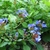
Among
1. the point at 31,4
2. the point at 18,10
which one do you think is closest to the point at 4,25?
the point at 18,10

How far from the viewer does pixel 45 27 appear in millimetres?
1590

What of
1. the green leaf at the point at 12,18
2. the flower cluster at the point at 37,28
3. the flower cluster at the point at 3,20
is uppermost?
the green leaf at the point at 12,18

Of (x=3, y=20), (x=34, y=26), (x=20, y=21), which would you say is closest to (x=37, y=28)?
(x=34, y=26)

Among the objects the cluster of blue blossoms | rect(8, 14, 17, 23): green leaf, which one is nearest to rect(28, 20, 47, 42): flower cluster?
the cluster of blue blossoms

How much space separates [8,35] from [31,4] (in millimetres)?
343

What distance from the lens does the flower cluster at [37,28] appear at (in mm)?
1501

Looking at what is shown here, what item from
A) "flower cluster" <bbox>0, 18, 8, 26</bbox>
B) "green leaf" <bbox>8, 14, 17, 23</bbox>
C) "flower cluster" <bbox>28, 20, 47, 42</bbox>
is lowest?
"flower cluster" <bbox>28, 20, 47, 42</bbox>

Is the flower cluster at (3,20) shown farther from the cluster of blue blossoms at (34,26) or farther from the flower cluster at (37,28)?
the flower cluster at (37,28)

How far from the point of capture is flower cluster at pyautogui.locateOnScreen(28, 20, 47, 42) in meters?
1.50

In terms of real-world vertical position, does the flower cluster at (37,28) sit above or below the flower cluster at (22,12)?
below

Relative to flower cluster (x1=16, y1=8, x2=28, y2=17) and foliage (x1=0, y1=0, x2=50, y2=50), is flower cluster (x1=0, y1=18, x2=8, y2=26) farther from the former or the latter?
flower cluster (x1=16, y1=8, x2=28, y2=17)

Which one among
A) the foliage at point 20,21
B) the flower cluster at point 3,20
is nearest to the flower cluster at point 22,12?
the foliage at point 20,21

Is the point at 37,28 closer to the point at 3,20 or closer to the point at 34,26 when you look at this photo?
the point at 34,26

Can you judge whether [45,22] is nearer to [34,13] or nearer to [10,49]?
[34,13]
